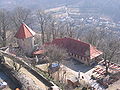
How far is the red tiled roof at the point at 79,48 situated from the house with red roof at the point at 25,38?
18.2 ft

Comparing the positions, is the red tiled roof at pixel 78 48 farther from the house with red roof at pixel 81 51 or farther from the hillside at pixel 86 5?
the hillside at pixel 86 5

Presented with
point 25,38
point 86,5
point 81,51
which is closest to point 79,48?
point 81,51

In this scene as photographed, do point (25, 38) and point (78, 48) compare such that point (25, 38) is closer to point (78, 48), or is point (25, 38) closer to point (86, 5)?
point (78, 48)

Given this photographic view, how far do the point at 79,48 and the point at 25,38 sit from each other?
9693 millimetres

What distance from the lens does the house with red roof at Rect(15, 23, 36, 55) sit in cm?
3875

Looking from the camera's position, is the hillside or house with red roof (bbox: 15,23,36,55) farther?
the hillside

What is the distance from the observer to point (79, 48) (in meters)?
40.0

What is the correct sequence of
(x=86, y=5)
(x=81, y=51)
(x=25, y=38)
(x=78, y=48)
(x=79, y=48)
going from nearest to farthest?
1. (x=25, y=38)
2. (x=81, y=51)
3. (x=79, y=48)
4. (x=78, y=48)
5. (x=86, y=5)

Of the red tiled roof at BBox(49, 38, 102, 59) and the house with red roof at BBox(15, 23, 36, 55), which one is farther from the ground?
the house with red roof at BBox(15, 23, 36, 55)

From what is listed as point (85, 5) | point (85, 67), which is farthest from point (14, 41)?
point (85, 5)

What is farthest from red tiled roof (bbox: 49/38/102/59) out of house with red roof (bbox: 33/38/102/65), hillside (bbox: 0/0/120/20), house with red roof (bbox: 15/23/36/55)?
hillside (bbox: 0/0/120/20)

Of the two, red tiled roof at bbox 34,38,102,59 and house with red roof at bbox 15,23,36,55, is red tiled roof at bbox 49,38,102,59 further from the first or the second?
house with red roof at bbox 15,23,36,55

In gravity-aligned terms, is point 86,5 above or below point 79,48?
above

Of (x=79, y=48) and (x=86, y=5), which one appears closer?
(x=79, y=48)
